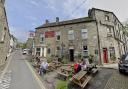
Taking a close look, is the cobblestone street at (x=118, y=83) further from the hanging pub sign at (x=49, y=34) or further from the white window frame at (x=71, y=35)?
the hanging pub sign at (x=49, y=34)

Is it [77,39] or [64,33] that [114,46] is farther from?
[64,33]

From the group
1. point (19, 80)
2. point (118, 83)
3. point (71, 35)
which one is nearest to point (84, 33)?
point (71, 35)

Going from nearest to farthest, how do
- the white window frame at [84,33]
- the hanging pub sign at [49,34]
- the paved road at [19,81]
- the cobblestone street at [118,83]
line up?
1. the cobblestone street at [118,83]
2. the paved road at [19,81]
3. the white window frame at [84,33]
4. the hanging pub sign at [49,34]

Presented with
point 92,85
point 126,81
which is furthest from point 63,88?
point 126,81

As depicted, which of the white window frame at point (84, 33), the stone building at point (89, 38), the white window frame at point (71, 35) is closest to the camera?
the stone building at point (89, 38)

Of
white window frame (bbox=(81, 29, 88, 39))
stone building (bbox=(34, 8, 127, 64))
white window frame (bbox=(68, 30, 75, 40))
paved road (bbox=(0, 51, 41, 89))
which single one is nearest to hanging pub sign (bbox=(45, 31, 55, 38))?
stone building (bbox=(34, 8, 127, 64))

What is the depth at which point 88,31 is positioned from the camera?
26.8m

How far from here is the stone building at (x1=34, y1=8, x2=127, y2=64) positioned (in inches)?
1022

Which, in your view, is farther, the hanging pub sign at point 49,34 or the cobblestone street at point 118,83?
the hanging pub sign at point 49,34

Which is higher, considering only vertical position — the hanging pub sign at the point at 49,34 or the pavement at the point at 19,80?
the hanging pub sign at the point at 49,34

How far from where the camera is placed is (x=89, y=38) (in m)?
26.5

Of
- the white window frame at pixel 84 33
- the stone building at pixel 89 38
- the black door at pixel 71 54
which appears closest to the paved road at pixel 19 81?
the black door at pixel 71 54

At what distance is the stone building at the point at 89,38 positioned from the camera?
85.2 feet

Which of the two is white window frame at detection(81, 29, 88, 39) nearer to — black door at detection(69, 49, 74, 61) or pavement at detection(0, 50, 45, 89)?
black door at detection(69, 49, 74, 61)
